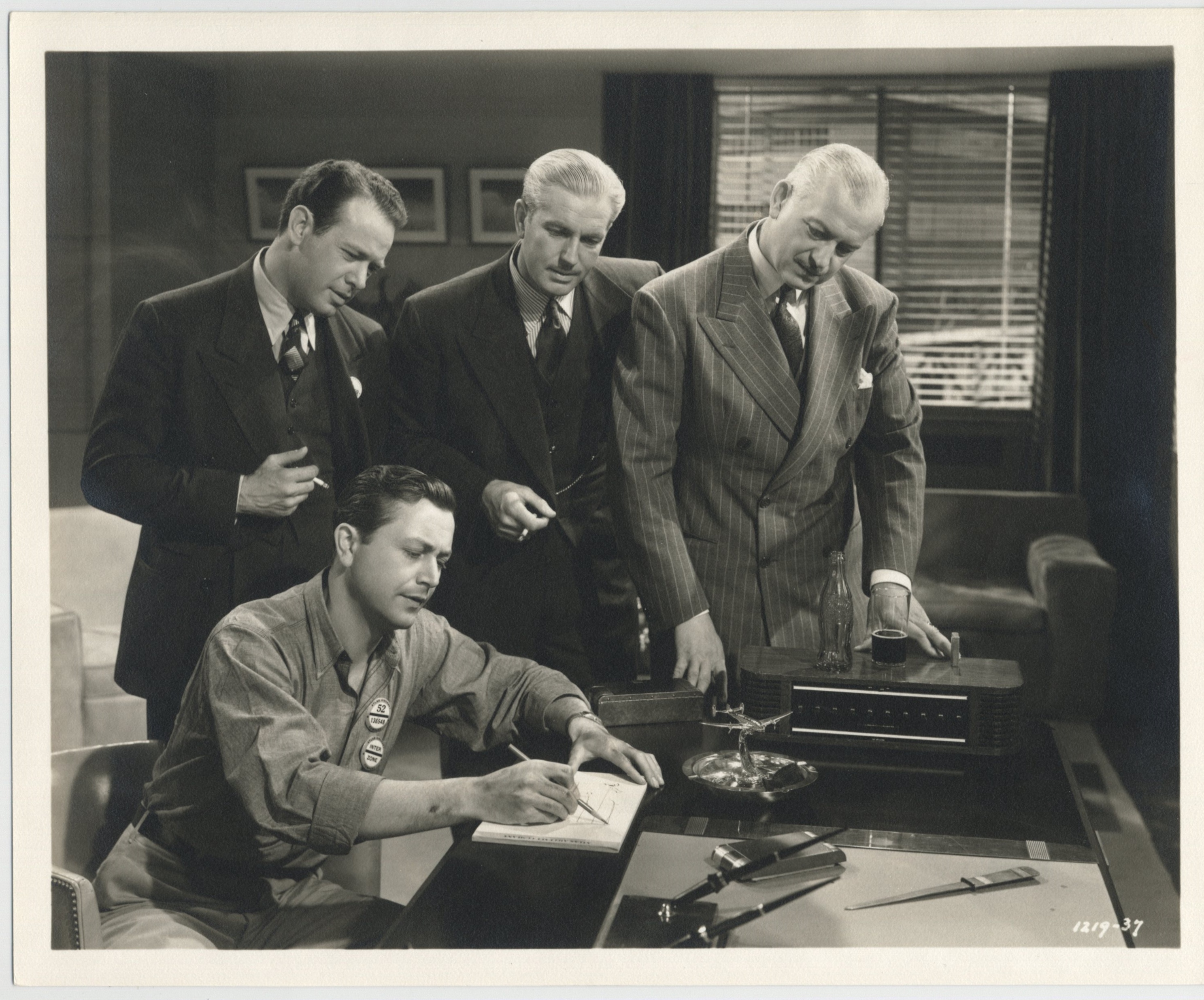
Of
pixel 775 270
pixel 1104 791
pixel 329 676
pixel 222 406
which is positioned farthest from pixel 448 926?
pixel 775 270

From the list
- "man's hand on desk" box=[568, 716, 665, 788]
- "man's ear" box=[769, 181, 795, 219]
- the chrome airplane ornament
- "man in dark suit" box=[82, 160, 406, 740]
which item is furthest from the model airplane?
"man's ear" box=[769, 181, 795, 219]

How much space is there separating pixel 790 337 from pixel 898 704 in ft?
2.56

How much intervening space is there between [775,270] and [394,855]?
1.39 m

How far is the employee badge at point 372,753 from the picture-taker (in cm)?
192

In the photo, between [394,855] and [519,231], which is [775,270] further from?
[394,855]

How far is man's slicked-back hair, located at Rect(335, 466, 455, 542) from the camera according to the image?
1.97 m

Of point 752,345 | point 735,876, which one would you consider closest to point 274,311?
point 752,345

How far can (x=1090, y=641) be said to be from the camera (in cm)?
213

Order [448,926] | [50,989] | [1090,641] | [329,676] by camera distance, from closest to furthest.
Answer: [448,926] → [329,676] → [50,989] → [1090,641]

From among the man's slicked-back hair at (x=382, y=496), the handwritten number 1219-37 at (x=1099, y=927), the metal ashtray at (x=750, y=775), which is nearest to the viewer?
the handwritten number 1219-37 at (x=1099, y=927)

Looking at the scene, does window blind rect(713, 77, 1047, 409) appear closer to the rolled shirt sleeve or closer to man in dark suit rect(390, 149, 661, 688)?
man in dark suit rect(390, 149, 661, 688)

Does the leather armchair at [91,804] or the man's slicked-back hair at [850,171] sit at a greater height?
the man's slicked-back hair at [850,171]

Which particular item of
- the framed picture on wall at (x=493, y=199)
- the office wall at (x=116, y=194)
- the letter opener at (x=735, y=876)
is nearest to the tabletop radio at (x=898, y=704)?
the letter opener at (x=735, y=876)

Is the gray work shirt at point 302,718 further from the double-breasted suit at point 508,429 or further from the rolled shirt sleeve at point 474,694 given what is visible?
the double-breasted suit at point 508,429
